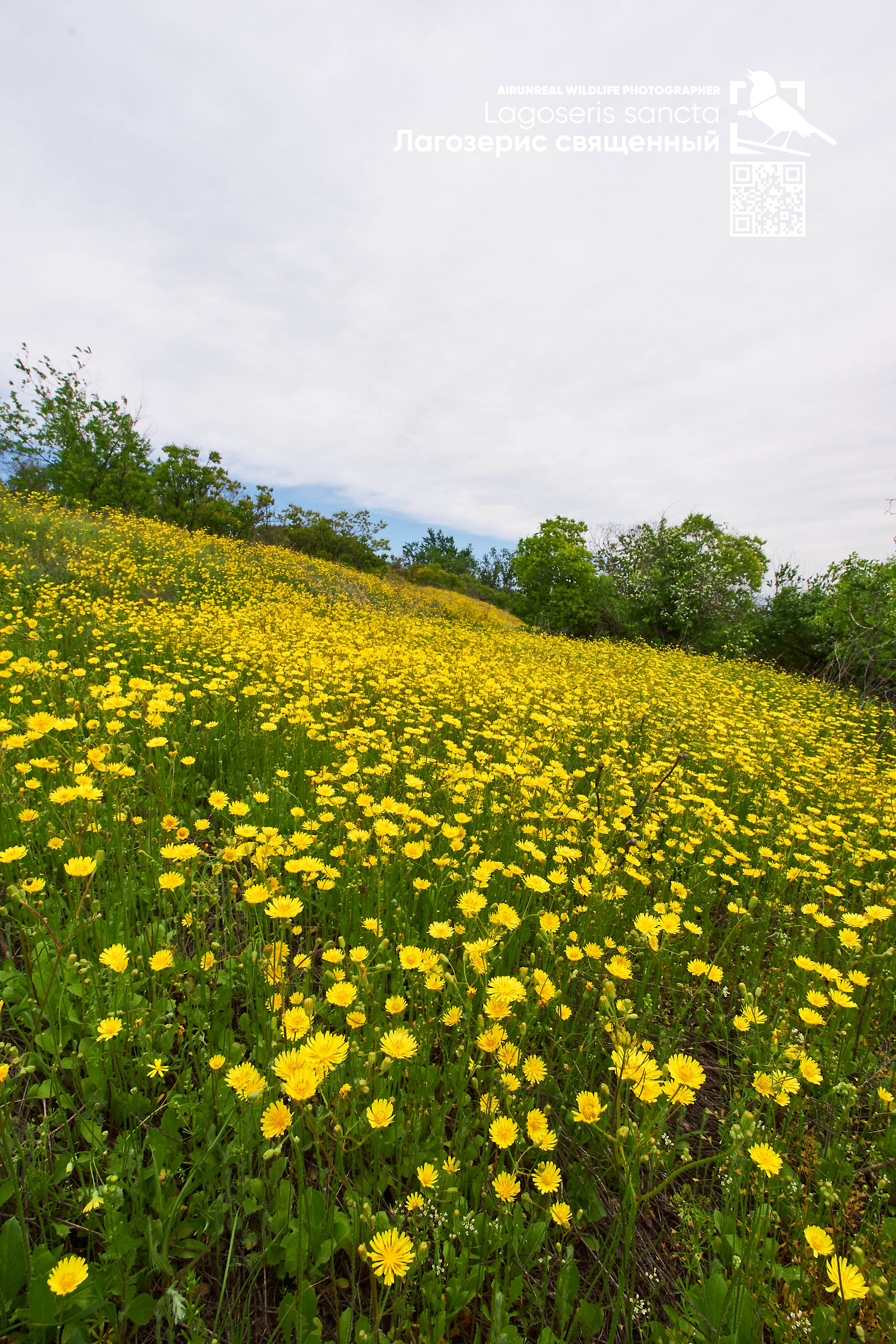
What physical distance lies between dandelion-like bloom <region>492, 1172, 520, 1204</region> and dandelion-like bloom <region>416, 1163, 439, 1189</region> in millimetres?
147

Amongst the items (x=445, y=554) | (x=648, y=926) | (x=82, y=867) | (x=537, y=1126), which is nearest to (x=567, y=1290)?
(x=537, y=1126)

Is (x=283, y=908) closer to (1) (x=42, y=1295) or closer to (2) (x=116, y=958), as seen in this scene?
(2) (x=116, y=958)

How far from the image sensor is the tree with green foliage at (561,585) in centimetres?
2425

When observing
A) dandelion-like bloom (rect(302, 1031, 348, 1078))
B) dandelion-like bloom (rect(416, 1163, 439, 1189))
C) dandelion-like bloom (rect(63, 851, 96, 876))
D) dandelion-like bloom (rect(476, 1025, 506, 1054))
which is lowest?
dandelion-like bloom (rect(416, 1163, 439, 1189))

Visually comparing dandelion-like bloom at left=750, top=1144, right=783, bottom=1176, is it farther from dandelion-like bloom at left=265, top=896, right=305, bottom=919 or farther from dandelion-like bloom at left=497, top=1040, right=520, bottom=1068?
dandelion-like bloom at left=265, top=896, right=305, bottom=919

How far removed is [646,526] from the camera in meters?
23.8

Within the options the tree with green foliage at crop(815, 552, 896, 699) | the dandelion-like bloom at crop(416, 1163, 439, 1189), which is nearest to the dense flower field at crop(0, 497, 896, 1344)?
the dandelion-like bloom at crop(416, 1163, 439, 1189)

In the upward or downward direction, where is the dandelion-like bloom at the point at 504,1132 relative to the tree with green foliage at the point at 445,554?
downward

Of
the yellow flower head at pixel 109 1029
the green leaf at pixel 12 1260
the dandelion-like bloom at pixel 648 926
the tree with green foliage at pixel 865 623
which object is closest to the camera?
the green leaf at pixel 12 1260

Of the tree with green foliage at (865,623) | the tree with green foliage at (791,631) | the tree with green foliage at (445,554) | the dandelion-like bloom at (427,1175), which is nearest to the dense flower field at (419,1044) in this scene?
the dandelion-like bloom at (427,1175)

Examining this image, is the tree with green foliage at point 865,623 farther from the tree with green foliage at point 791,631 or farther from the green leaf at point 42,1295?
the green leaf at point 42,1295

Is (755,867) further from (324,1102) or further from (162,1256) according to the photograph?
(162,1256)

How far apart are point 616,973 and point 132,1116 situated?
4.74 feet

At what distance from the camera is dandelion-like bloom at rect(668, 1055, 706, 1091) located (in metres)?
1.32
